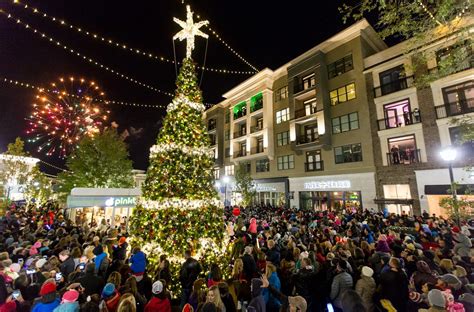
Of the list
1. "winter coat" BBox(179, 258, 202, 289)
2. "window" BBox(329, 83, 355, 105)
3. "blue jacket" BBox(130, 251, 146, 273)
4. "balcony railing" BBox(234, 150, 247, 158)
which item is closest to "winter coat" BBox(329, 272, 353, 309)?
"winter coat" BBox(179, 258, 202, 289)

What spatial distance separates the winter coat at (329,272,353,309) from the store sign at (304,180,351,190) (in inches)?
712

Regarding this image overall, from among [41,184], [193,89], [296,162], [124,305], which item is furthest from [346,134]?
[41,184]

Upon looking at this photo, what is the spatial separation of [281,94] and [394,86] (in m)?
12.7

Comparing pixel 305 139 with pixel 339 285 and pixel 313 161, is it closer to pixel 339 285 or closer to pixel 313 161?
Result: pixel 313 161

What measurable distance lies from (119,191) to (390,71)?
81.6 feet

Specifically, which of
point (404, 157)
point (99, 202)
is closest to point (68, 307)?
point (99, 202)

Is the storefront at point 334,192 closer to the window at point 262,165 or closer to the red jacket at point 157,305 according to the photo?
the window at point 262,165

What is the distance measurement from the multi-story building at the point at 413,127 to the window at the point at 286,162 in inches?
355

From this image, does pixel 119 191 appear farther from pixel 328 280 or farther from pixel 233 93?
pixel 233 93

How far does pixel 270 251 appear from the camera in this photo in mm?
7023

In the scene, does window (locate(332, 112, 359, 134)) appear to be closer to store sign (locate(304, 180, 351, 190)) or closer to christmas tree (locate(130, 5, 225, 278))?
store sign (locate(304, 180, 351, 190))

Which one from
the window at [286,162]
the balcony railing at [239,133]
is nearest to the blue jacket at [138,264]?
the window at [286,162]

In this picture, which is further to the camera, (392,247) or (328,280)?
(392,247)

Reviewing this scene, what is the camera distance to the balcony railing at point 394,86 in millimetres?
18430
